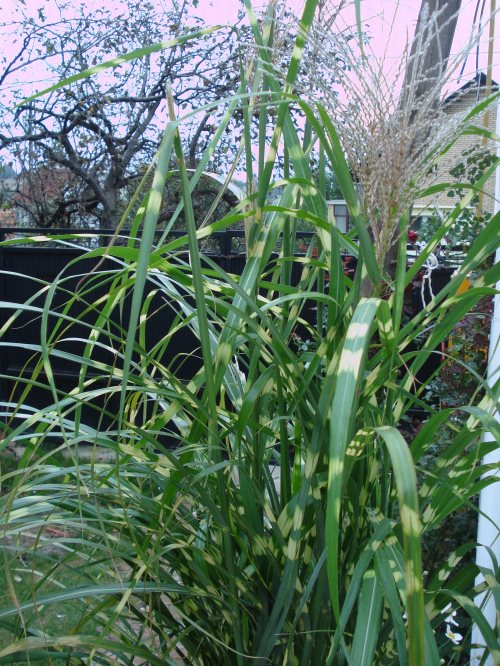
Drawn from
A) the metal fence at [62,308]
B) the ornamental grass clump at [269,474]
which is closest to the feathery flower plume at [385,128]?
the ornamental grass clump at [269,474]

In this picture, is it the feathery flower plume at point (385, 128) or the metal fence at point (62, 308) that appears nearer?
the feathery flower plume at point (385, 128)

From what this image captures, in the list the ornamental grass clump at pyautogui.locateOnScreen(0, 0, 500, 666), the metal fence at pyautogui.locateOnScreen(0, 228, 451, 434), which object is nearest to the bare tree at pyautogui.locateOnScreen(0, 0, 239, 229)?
the metal fence at pyautogui.locateOnScreen(0, 228, 451, 434)

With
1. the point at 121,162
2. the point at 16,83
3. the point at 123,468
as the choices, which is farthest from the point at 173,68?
the point at 123,468

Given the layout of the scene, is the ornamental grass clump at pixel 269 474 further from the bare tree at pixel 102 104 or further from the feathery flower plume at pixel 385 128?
the bare tree at pixel 102 104

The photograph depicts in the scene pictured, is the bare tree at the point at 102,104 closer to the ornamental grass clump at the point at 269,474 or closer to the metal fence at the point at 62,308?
the metal fence at the point at 62,308

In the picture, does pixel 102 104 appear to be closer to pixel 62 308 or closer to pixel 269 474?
pixel 62 308

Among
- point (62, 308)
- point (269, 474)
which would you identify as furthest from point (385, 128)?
point (62, 308)

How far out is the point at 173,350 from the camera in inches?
214

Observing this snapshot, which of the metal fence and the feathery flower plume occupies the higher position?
the feathery flower plume

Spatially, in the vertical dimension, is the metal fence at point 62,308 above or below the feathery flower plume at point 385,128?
below

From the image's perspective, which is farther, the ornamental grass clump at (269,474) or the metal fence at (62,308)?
the metal fence at (62,308)

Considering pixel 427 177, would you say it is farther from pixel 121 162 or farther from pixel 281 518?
pixel 121 162

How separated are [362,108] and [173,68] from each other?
7.10 m

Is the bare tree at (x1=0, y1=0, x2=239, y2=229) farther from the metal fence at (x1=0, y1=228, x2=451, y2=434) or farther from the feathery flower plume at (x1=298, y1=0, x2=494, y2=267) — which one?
the feathery flower plume at (x1=298, y1=0, x2=494, y2=267)
